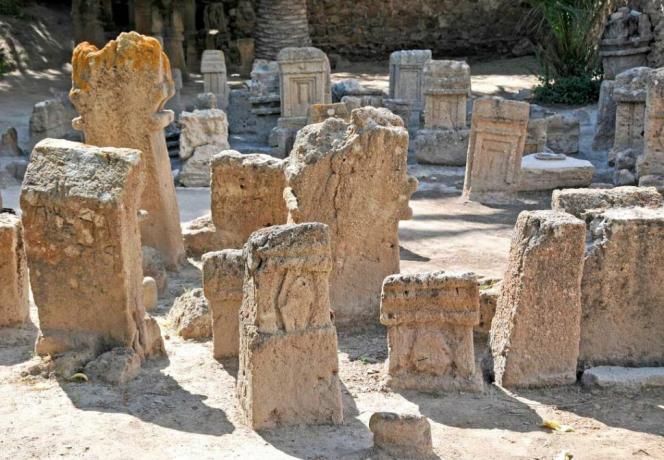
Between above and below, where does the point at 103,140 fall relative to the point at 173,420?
above

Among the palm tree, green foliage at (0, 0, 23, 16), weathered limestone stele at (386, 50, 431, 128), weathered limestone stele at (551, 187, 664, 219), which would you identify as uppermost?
green foliage at (0, 0, 23, 16)

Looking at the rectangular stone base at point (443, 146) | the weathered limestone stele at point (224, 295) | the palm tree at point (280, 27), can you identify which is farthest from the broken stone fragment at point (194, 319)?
the palm tree at point (280, 27)

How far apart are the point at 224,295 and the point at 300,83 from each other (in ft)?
31.7

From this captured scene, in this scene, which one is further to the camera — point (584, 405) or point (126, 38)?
point (126, 38)

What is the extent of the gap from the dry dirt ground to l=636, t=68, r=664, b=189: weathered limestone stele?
5.92 metres

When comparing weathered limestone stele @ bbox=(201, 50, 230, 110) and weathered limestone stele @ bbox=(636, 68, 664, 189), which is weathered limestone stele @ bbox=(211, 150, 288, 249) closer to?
weathered limestone stele @ bbox=(636, 68, 664, 189)

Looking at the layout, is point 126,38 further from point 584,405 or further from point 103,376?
point 584,405

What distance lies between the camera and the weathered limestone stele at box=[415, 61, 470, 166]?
14.5 m

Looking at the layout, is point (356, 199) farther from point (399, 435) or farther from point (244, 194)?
point (399, 435)

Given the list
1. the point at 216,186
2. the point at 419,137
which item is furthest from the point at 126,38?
the point at 419,137

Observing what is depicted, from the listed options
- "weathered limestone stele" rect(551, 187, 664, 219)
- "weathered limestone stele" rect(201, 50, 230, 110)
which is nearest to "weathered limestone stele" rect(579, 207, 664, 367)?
"weathered limestone stele" rect(551, 187, 664, 219)

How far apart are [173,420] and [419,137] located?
943 centimetres

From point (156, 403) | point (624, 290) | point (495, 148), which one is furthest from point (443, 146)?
point (156, 403)

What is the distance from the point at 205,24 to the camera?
23.9 m
